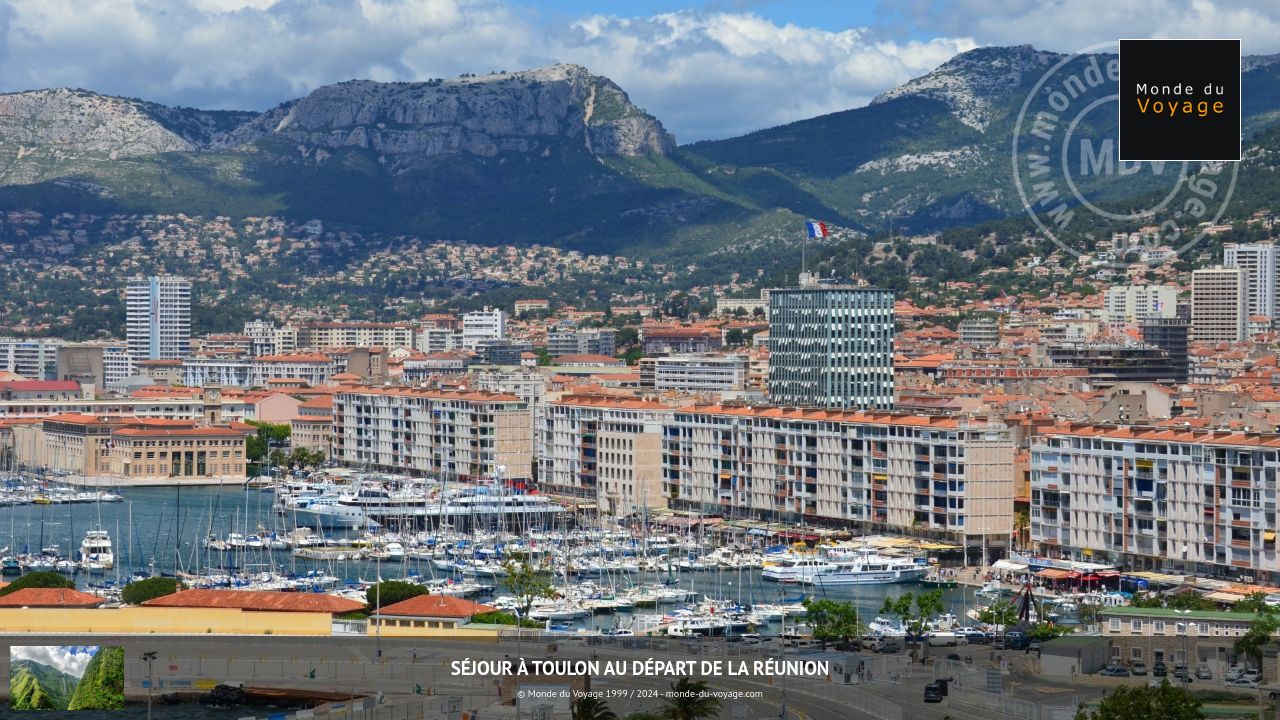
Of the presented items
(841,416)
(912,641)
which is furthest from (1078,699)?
(841,416)

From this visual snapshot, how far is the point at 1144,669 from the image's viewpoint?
41.4m

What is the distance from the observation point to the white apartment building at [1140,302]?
146 m

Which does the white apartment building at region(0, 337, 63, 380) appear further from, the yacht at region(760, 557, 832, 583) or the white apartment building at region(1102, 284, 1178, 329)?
the yacht at region(760, 557, 832, 583)

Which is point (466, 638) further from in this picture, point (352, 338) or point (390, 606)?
point (352, 338)

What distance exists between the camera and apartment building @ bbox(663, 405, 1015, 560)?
6906cm

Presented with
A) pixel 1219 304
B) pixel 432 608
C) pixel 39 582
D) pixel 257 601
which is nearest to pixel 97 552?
pixel 39 582

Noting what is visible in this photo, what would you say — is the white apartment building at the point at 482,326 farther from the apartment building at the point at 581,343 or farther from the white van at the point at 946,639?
the white van at the point at 946,639

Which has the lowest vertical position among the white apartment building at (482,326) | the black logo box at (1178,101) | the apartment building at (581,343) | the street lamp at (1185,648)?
the street lamp at (1185,648)

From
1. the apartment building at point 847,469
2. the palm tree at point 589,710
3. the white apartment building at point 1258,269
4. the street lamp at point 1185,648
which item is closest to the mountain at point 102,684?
the palm tree at point 589,710

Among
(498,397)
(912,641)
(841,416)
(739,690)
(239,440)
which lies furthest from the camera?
(239,440)

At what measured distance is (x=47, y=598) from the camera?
155 feet

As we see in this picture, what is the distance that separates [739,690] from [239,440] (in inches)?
2778

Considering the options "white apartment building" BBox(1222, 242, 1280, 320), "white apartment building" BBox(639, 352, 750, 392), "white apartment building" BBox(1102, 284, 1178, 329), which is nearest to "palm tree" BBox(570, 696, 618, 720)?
"white apartment building" BBox(639, 352, 750, 392)

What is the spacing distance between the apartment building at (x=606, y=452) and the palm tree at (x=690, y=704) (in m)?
45.5
